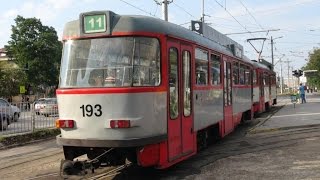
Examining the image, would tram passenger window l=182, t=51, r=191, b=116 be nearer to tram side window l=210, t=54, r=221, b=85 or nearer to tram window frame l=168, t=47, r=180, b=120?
tram window frame l=168, t=47, r=180, b=120

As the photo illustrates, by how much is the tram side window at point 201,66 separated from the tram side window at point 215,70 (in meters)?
0.60

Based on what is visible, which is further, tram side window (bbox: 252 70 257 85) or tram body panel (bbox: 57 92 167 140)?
tram side window (bbox: 252 70 257 85)

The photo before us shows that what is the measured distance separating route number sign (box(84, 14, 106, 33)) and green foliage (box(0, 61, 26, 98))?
6221 cm

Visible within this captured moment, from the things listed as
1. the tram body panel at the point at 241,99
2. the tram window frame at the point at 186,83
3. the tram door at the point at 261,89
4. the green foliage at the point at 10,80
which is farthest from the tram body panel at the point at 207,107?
Answer: the green foliage at the point at 10,80

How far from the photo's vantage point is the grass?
16112mm

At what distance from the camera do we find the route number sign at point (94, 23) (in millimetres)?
9000

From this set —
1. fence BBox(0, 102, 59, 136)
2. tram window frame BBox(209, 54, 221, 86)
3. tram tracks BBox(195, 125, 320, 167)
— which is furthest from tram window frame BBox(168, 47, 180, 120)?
fence BBox(0, 102, 59, 136)

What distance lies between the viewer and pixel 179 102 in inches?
391

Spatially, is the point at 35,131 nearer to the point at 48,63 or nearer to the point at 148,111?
the point at 148,111

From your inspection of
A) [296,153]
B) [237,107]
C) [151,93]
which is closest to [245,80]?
[237,107]

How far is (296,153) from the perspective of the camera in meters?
11.6

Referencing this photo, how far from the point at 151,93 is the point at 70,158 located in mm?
1946

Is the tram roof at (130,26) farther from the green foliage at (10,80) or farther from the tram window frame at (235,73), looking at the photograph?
the green foliage at (10,80)

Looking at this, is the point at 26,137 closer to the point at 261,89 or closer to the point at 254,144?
the point at 254,144
